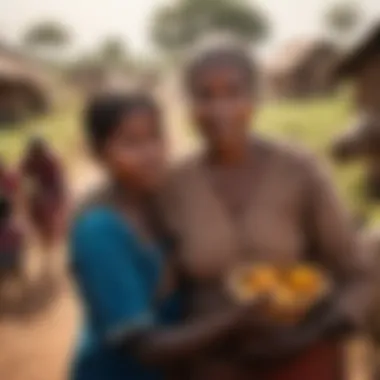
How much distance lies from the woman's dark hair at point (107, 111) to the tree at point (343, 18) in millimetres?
267

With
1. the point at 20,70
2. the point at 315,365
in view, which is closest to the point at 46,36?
the point at 20,70

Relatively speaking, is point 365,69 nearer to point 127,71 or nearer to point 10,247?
point 127,71

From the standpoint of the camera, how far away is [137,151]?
79cm

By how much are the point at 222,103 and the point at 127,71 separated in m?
0.13

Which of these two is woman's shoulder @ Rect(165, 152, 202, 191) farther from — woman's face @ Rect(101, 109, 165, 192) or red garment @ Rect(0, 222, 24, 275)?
red garment @ Rect(0, 222, 24, 275)

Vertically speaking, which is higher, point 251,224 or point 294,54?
point 294,54

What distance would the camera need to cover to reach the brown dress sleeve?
0.83 meters

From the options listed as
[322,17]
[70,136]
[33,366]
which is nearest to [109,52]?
[70,136]

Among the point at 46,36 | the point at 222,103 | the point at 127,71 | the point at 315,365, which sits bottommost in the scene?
the point at 315,365

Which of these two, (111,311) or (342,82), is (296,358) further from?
(342,82)

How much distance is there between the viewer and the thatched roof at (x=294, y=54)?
2.82ft

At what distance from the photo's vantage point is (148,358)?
0.80 meters

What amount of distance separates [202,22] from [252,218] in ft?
0.74

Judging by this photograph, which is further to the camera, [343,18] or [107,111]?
[343,18]
